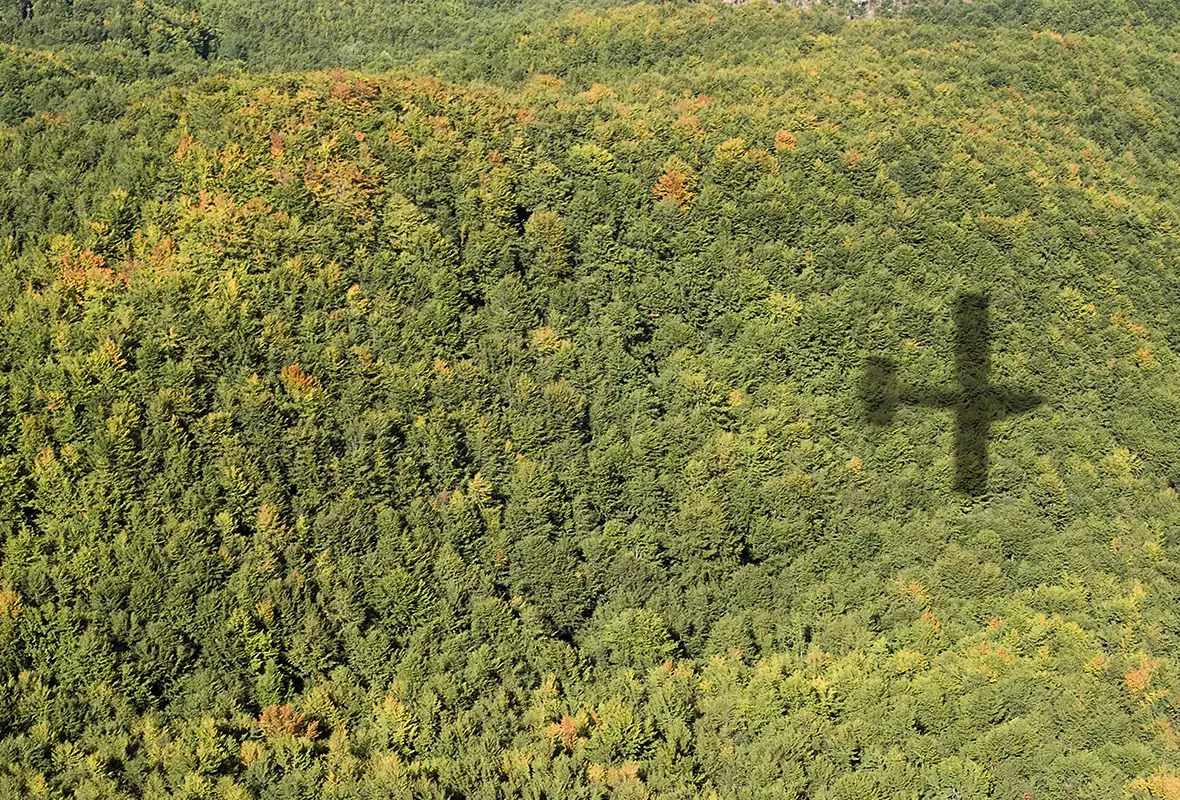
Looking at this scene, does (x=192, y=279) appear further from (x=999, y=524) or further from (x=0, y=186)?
(x=999, y=524)

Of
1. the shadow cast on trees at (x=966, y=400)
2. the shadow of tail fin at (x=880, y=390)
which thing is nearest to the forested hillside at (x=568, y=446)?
the shadow of tail fin at (x=880, y=390)

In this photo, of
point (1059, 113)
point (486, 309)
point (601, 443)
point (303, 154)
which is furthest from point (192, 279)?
point (1059, 113)

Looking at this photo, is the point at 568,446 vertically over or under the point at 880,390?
over

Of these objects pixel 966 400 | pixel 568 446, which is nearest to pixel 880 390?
pixel 966 400

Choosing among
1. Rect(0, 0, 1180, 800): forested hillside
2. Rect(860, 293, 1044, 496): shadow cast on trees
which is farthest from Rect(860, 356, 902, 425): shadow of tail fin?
Rect(0, 0, 1180, 800): forested hillside

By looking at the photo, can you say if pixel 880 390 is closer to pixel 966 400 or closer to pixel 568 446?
pixel 966 400

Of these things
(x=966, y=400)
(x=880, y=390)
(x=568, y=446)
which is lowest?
(x=966, y=400)

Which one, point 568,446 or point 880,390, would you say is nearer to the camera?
point 568,446

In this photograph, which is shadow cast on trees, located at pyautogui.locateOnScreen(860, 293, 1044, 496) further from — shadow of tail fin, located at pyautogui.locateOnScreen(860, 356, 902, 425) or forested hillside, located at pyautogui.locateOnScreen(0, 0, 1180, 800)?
forested hillside, located at pyautogui.locateOnScreen(0, 0, 1180, 800)
